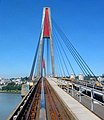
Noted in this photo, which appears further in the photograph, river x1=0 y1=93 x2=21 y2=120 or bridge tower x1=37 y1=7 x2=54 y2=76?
bridge tower x1=37 y1=7 x2=54 y2=76

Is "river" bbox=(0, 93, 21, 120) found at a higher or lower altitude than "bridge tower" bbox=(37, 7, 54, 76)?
lower

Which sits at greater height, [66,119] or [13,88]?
[13,88]

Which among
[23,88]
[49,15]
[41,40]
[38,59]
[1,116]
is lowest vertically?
[1,116]

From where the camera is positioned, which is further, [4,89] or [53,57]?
[4,89]

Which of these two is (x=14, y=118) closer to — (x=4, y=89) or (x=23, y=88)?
(x=23, y=88)

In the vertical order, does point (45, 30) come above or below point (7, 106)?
above

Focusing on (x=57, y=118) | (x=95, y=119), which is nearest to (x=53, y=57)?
(x=57, y=118)

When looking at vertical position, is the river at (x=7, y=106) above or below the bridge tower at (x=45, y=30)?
below

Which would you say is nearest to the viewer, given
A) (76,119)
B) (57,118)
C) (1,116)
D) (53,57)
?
(76,119)

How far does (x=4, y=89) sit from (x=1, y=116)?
33.6 meters

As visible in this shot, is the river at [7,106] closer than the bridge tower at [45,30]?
Yes

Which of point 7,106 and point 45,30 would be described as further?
point 45,30

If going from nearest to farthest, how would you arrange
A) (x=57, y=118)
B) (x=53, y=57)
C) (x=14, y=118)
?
(x=14, y=118) → (x=57, y=118) → (x=53, y=57)

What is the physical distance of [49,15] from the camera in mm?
55656
